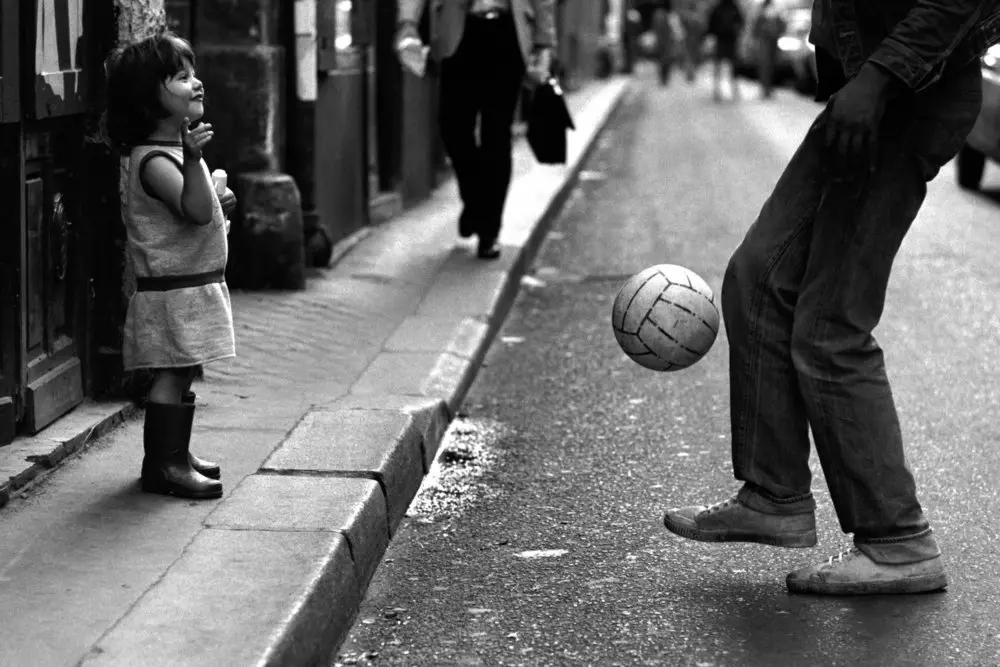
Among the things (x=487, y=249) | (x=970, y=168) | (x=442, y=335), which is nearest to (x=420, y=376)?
(x=442, y=335)

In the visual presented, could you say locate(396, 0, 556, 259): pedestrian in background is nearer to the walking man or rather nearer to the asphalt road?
the asphalt road

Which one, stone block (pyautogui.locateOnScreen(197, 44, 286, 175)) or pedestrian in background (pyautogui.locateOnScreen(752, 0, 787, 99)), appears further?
pedestrian in background (pyautogui.locateOnScreen(752, 0, 787, 99))

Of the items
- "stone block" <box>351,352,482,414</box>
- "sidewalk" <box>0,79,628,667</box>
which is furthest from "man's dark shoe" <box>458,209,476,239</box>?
"stone block" <box>351,352,482,414</box>

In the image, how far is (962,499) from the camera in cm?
467

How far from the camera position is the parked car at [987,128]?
12.3 meters

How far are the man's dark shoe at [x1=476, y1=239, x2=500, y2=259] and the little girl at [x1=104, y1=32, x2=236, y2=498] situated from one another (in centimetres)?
421

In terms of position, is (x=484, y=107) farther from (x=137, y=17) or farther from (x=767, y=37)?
(x=767, y=37)

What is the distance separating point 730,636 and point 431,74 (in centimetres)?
835

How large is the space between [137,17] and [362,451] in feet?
4.71

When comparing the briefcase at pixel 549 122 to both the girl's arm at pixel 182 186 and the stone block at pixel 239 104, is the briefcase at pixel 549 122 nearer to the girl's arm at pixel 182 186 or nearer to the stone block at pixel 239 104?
the stone block at pixel 239 104

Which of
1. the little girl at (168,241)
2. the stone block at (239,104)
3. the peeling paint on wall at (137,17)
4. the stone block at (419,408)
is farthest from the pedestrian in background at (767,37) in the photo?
the little girl at (168,241)

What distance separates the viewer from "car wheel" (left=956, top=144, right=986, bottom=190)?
13.9 meters

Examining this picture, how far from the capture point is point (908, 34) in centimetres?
350

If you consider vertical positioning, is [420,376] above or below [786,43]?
above
